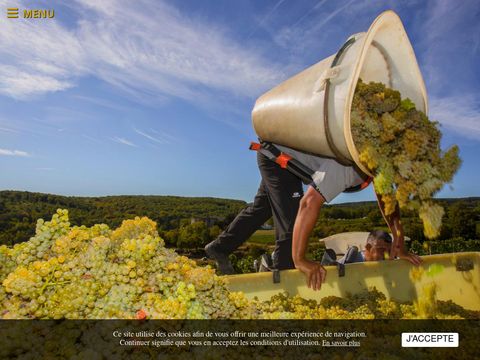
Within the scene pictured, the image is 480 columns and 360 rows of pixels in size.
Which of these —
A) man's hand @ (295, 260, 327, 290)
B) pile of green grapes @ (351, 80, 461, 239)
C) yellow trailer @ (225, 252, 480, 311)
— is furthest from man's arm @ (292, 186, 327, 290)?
pile of green grapes @ (351, 80, 461, 239)

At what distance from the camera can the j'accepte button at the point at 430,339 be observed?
7.41ft

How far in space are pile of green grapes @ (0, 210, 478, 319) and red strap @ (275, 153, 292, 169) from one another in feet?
5.82

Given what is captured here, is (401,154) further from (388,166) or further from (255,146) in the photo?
(255,146)

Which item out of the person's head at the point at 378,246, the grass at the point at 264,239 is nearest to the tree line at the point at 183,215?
the grass at the point at 264,239

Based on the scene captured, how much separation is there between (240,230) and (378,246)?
1.61 m

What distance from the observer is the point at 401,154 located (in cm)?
266

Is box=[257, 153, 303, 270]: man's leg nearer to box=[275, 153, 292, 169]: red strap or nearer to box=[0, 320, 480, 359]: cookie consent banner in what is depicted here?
box=[275, 153, 292, 169]: red strap

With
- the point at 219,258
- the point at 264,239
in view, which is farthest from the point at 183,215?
the point at 219,258

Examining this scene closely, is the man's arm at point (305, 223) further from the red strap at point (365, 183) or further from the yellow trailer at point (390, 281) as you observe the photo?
the red strap at point (365, 183)

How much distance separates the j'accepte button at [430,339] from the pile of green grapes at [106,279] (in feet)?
2.69

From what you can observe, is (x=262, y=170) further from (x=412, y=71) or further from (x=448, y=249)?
(x=448, y=249)

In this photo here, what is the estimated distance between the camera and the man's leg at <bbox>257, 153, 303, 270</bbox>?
384 cm

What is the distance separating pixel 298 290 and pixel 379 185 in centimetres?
111

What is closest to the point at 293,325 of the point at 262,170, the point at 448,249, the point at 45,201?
the point at 262,170
